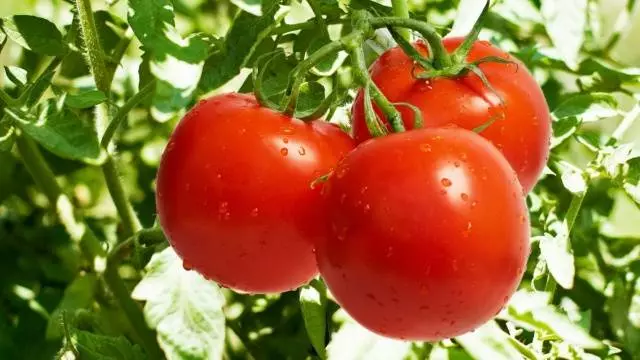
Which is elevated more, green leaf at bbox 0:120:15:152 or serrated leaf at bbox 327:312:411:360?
green leaf at bbox 0:120:15:152

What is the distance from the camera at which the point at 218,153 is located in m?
0.85

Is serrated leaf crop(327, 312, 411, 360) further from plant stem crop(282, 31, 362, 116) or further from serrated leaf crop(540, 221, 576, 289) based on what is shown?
plant stem crop(282, 31, 362, 116)

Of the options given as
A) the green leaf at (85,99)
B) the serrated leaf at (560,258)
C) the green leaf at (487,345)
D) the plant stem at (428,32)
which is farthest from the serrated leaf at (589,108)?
the green leaf at (85,99)

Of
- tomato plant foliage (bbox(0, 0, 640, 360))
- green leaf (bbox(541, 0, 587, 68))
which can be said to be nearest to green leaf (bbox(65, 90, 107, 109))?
tomato plant foliage (bbox(0, 0, 640, 360))

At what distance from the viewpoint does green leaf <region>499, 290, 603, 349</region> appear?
1.17m

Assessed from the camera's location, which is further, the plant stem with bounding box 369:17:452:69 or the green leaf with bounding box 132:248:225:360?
the green leaf with bounding box 132:248:225:360

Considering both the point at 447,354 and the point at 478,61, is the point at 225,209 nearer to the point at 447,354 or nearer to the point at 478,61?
the point at 478,61

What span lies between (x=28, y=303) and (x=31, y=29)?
1.51ft

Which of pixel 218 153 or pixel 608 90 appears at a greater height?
pixel 218 153

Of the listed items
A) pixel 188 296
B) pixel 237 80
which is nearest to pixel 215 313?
pixel 188 296

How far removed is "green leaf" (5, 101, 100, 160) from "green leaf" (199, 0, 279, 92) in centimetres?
11

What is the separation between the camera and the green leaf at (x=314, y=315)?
1.12 m

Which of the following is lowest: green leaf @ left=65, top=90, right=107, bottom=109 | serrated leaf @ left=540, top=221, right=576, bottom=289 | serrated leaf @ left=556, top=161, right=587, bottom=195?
serrated leaf @ left=540, top=221, right=576, bottom=289

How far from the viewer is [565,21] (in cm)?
92
